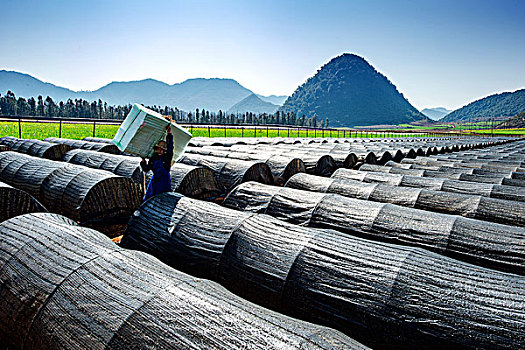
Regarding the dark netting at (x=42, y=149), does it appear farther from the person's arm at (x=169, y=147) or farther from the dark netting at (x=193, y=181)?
the person's arm at (x=169, y=147)

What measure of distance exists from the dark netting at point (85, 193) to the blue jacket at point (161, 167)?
178 centimetres

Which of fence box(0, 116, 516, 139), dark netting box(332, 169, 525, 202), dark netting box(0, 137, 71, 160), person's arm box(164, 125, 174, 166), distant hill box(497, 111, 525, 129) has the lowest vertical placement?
dark netting box(332, 169, 525, 202)

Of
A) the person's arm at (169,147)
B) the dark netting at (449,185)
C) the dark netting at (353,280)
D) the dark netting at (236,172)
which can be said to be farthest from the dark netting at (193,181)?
the dark netting at (353,280)

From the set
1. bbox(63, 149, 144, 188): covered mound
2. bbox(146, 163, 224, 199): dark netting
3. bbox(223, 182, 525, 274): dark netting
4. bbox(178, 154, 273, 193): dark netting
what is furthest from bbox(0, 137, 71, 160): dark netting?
bbox(223, 182, 525, 274): dark netting

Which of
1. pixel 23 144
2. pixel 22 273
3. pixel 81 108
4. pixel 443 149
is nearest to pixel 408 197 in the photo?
pixel 22 273

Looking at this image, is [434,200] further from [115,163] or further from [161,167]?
[115,163]

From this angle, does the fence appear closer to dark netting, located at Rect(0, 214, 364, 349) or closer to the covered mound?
the covered mound

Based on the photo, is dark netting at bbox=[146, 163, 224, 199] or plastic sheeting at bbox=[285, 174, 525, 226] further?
dark netting at bbox=[146, 163, 224, 199]

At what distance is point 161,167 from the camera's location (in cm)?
688

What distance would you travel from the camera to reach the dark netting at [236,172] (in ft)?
35.8

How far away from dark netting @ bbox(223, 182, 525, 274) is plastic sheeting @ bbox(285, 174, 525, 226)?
0.12 m

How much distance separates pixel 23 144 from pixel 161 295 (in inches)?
670

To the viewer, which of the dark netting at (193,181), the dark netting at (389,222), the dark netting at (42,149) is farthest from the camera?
the dark netting at (42,149)

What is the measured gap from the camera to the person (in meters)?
6.80
